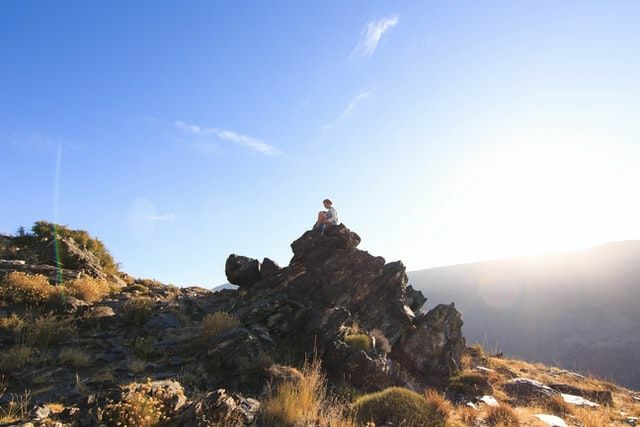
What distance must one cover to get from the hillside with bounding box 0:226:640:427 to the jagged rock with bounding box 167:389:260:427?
0.03 meters

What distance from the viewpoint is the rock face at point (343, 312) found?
14.2 metres

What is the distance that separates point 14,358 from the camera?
10422 millimetres

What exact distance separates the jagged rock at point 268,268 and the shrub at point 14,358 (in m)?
12.9

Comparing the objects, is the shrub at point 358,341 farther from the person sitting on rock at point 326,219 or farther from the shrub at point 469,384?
the person sitting on rock at point 326,219

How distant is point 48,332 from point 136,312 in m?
3.55

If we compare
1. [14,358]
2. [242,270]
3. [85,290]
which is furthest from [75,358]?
[242,270]

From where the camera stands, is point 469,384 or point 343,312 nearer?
point 343,312

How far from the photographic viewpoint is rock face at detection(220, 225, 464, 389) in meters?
14.2

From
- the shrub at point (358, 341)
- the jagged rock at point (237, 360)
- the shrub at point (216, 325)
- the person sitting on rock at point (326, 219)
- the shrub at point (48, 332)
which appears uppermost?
the person sitting on rock at point (326, 219)

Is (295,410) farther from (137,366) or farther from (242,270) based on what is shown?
(242,270)

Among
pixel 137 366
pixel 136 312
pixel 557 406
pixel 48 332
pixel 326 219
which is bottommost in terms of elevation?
pixel 557 406

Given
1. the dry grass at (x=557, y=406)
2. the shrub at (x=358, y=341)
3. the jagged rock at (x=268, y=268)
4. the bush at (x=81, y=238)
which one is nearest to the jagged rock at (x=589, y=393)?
the dry grass at (x=557, y=406)

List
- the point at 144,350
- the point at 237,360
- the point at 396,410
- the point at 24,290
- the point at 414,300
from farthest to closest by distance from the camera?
the point at 414,300 → the point at 24,290 → the point at 144,350 → the point at 237,360 → the point at 396,410

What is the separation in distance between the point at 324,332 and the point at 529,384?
42.8 ft
